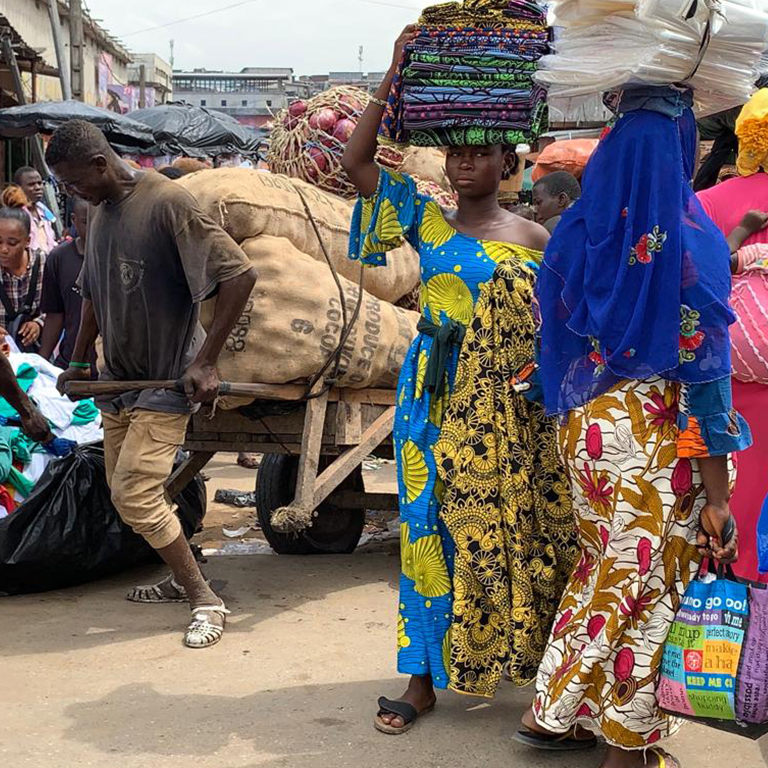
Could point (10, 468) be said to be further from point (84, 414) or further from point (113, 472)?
point (113, 472)

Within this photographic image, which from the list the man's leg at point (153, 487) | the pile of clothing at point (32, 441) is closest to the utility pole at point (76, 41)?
the pile of clothing at point (32, 441)

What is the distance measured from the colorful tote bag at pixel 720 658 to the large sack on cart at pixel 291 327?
230 centimetres

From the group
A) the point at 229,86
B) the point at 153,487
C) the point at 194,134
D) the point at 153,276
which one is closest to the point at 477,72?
the point at 153,276

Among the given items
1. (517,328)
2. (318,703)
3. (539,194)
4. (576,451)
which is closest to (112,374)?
(318,703)

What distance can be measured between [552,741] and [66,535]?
101 inches

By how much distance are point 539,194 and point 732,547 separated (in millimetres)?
3456

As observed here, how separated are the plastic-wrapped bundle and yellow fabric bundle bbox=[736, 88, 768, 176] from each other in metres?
0.87

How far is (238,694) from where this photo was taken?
3949mm

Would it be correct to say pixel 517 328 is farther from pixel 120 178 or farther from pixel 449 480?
pixel 120 178

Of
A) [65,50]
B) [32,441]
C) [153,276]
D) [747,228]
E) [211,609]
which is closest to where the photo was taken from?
[747,228]

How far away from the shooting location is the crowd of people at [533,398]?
2914 millimetres

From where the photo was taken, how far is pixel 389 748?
138 inches

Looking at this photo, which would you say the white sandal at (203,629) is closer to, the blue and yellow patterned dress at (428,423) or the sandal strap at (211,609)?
the sandal strap at (211,609)

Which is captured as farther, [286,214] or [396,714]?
[286,214]
